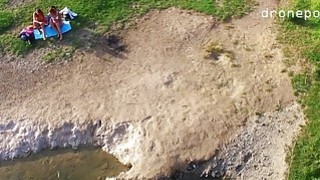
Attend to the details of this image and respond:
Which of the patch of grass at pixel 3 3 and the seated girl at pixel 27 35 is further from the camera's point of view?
the patch of grass at pixel 3 3

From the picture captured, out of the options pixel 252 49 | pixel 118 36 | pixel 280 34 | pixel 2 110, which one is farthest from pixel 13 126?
pixel 280 34

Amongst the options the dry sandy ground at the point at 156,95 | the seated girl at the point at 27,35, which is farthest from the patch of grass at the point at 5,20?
the dry sandy ground at the point at 156,95

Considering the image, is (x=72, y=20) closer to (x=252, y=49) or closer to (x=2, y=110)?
(x=2, y=110)

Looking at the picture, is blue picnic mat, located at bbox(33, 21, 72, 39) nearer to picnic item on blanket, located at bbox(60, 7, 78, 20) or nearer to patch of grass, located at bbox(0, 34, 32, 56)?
picnic item on blanket, located at bbox(60, 7, 78, 20)

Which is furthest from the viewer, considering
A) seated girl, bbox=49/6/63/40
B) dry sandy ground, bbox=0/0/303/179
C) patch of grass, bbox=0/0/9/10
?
patch of grass, bbox=0/0/9/10

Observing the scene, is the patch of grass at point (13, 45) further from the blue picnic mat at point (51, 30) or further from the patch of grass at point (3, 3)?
the patch of grass at point (3, 3)

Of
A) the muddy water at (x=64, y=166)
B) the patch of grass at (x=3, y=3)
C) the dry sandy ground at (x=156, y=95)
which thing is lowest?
the muddy water at (x=64, y=166)

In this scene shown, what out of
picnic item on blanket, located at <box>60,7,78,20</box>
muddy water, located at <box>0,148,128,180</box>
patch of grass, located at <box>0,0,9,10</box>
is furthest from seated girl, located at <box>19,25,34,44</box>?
muddy water, located at <box>0,148,128,180</box>

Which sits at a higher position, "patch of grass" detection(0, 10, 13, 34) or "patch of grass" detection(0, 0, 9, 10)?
"patch of grass" detection(0, 0, 9, 10)
